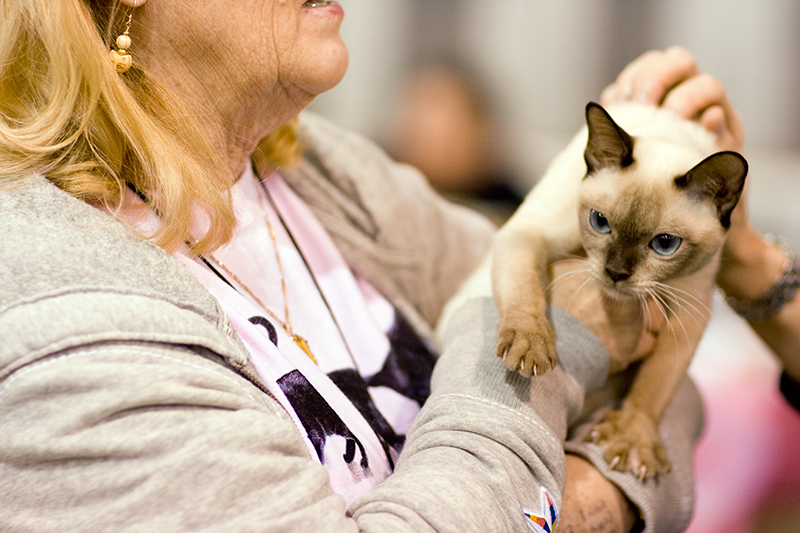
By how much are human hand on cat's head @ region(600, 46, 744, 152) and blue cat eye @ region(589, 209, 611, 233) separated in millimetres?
333

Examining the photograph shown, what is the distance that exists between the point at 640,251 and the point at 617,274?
0.05 metres

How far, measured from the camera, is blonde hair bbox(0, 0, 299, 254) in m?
0.76

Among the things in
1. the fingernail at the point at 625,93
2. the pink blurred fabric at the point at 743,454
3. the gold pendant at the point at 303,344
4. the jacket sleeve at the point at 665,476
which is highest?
the fingernail at the point at 625,93

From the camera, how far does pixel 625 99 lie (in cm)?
126

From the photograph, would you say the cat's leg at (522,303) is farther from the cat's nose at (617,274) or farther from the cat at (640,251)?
the cat's nose at (617,274)

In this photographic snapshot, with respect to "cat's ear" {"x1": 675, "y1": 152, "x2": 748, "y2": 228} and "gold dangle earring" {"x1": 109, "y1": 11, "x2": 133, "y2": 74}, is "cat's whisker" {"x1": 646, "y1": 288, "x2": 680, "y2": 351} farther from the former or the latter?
"gold dangle earring" {"x1": 109, "y1": 11, "x2": 133, "y2": 74}

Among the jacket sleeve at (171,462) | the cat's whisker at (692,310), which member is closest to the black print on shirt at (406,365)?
the jacket sleeve at (171,462)

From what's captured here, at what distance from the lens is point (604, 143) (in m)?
0.99

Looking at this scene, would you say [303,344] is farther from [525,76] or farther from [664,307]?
[525,76]

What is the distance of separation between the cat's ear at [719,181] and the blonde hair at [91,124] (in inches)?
29.1

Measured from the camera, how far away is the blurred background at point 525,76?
349 cm

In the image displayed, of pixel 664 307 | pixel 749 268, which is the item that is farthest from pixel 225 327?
pixel 749 268

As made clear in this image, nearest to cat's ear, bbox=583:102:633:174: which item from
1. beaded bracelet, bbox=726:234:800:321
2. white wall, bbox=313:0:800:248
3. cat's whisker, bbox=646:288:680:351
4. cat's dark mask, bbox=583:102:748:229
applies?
cat's dark mask, bbox=583:102:748:229

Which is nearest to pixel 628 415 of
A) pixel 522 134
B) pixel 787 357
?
pixel 787 357
